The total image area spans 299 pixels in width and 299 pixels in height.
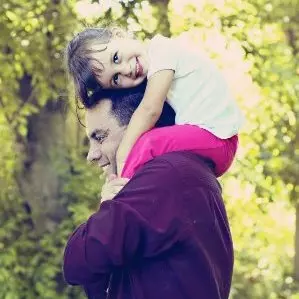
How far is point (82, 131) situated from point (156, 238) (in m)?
2.63

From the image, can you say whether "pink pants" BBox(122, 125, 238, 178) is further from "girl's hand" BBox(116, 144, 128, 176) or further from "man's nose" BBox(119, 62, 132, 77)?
"man's nose" BBox(119, 62, 132, 77)

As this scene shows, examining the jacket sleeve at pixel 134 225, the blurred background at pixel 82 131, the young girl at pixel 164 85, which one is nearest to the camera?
the jacket sleeve at pixel 134 225

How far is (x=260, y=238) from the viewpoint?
422 centimetres

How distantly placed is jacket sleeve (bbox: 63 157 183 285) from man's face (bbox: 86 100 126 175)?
17 cm

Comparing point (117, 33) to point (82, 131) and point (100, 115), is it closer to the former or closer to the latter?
point (100, 115)

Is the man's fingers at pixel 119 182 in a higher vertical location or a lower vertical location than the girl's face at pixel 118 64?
lower

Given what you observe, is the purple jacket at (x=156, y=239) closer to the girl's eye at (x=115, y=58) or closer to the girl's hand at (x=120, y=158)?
the girl's hand at (x=120, y=158)

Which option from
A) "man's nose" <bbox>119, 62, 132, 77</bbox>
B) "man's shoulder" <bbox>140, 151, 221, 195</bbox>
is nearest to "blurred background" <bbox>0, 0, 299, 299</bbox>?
"man's nose" <bbox>119, 62, 132, 77</bbox>

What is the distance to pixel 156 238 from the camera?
4.33 ft

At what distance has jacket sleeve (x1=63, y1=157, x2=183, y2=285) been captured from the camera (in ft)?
4.29

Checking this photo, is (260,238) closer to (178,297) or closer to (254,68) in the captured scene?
(254,68)

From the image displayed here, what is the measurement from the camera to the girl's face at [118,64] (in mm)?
1448

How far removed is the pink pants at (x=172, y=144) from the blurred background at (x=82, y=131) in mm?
1822

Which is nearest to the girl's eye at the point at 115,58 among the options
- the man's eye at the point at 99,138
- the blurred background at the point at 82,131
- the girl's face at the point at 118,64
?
the girl's face at the point at 118,64
